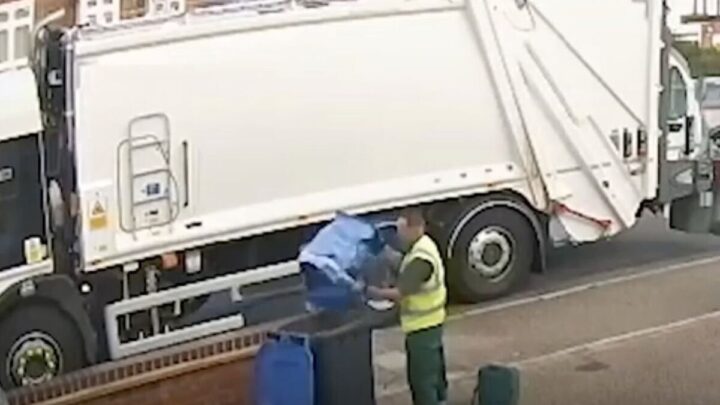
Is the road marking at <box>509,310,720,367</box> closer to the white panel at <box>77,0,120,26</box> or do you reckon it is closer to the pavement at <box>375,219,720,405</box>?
the pavement at <box>375,219,720,405</box>

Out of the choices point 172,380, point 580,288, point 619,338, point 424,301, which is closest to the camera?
point 172,380

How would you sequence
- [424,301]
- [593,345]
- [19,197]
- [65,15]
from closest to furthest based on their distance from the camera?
[424,301]
[19,197]
[593,345]
[65,15]

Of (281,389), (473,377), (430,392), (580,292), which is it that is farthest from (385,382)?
(580,292)

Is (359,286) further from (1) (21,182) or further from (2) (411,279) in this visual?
(1) (21,182)

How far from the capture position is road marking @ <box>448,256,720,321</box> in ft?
48.0

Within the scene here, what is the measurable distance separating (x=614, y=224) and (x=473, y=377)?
12.5 feet

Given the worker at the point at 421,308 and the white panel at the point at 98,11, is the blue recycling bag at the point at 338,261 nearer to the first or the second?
the worker at the point at 421,308

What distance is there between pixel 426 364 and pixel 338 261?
2.75 ft

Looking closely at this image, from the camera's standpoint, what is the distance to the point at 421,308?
10531 mm

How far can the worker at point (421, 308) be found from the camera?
10.5 m

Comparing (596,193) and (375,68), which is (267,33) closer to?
(375,68)

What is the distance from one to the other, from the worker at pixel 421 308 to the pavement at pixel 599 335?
105 cm

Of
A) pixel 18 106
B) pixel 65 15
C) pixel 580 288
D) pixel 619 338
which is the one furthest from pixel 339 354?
pixel 580 288

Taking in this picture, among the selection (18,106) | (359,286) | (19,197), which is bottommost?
(359,286)
